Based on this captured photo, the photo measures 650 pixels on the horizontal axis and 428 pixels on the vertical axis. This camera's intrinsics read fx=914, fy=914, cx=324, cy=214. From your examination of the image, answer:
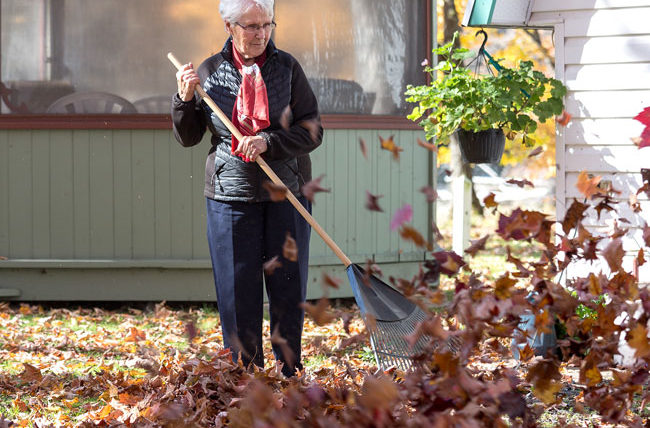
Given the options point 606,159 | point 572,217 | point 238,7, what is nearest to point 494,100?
point 606,159

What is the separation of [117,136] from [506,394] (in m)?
5.00

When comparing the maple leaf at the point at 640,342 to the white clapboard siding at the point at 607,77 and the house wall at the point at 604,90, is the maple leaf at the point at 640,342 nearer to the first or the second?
the house wall at the point at 604,90

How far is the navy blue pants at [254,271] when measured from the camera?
13.9 feet

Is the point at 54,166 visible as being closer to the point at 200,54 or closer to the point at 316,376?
the point at 200,54

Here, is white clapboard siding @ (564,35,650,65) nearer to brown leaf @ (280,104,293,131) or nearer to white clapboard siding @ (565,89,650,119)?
white clapboard siding @ (565,89,650,119)

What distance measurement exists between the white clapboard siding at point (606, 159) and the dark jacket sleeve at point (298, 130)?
1804 mm

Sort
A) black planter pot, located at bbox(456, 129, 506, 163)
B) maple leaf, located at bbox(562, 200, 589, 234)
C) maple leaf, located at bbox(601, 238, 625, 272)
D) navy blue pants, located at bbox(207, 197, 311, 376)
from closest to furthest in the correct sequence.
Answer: maple leaf, located at bbox(601, 238, 625, 272) < maple leaf, located at bbox(562, 200, 589, 234) < navy blue pants, located at bbox(207, 197, 311, 376) < black planter pot, located at bbox(456, 129, 506, 163)

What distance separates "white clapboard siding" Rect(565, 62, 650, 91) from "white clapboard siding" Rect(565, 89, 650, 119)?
0.03 meters

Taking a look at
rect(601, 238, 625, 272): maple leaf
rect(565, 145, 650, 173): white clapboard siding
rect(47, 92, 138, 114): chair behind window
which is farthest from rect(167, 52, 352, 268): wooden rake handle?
rect(47, 92, 138, 114): chair behind window

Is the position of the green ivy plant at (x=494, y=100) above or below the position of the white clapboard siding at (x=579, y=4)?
below

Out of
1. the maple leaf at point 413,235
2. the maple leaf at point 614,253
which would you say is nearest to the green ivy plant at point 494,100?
the maple leaf at point 614,253

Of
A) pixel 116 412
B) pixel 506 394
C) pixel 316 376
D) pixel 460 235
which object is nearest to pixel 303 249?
pixel 316 376

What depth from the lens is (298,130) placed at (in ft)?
13.8

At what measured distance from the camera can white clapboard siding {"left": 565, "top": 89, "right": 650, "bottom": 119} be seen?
5.20 m
